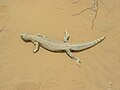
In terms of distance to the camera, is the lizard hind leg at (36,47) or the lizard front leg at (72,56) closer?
the lizard front leg at (72,56)

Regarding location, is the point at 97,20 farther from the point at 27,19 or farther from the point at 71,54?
the point at 27,19

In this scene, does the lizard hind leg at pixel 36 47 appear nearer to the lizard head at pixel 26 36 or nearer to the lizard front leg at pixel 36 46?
the lizard front leg at pixel 36 46

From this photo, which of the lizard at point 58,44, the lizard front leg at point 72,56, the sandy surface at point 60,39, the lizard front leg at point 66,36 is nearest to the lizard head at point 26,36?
the lizard at point 58,44

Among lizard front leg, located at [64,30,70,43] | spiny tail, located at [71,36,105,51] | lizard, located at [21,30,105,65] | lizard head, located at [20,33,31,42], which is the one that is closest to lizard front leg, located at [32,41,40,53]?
lizard, located at [21,30,105,65]

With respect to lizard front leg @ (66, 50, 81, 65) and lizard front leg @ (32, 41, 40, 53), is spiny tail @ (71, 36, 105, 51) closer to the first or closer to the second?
lizard front leg @ (66, 50, 81, 65)

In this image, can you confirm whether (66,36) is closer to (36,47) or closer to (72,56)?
(72,56)

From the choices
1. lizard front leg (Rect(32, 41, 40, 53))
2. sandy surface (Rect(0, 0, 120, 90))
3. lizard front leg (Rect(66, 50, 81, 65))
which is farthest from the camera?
lizard front leg (Rect(32, 41, 40, 53))

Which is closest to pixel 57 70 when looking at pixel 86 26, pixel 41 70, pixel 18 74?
pixel 41 70
